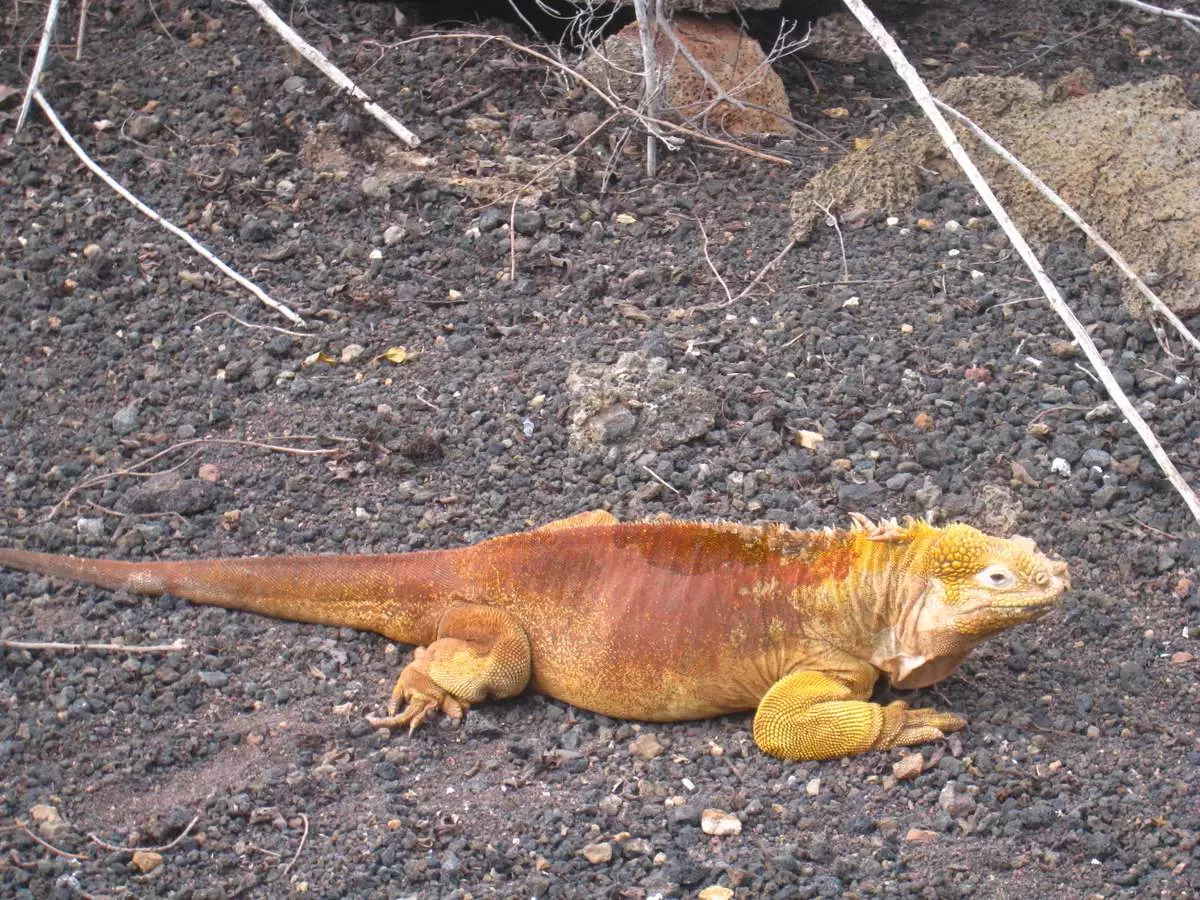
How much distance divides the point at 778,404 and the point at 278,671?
227cm

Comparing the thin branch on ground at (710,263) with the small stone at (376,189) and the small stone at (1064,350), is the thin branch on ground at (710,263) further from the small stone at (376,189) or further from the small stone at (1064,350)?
the small stone at (376,189)

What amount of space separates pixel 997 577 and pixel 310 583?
233 centimetres

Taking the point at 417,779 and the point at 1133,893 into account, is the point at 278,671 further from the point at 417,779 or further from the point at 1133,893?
the point at 1133,893

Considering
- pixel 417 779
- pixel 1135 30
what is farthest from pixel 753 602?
pixel 1135 30

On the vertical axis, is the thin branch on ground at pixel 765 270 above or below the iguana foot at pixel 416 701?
above

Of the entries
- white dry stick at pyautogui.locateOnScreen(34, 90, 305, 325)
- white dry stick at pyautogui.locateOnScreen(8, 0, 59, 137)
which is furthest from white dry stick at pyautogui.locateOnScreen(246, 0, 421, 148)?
white dry stick at pyautogui.locateOnScreen(34, 90, 305, 325)

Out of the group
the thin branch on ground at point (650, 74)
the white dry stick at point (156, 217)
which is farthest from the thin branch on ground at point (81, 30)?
the thin branch on ground at point (650, 74)

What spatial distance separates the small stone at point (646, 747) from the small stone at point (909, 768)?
29.8 inches

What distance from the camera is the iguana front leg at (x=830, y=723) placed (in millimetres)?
4594

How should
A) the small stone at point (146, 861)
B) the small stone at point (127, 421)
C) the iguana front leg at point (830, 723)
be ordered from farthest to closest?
the small stone at point (127, 421)
the iguana front leg at point (830, 723)
the small stone at point (146, 861)

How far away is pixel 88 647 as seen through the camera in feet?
16.6

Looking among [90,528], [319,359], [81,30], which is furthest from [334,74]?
[90,528]

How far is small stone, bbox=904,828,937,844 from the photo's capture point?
13.9 feet

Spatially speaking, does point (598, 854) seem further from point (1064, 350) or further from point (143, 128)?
point (143, 128)
